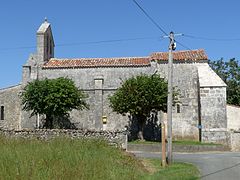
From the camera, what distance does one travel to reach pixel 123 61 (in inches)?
1789

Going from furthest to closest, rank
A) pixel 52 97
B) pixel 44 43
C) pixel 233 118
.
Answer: pixel 44 43
pixel 233 118
pixel 52 97

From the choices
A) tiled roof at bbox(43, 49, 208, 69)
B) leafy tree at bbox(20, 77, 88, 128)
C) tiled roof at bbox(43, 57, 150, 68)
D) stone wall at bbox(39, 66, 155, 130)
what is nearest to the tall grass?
leafy tree at bbox(20, 77, 88, 128)

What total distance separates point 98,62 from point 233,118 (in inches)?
623

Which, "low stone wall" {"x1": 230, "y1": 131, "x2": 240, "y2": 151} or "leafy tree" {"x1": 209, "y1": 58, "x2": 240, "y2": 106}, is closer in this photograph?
"low stone wall" {"x1": 230, "y1": 131, "x2": 240, "y2": 151}

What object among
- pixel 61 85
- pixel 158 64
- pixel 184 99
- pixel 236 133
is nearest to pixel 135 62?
pixel 158 64

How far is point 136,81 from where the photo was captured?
36406 millimetres

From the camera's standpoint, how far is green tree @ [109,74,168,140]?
3550 cm

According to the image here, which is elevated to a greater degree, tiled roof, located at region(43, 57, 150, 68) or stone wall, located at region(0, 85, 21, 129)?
tiled roof, located at region(43, 57, 150, 68)

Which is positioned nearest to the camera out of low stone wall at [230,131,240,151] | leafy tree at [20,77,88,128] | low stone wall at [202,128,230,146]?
leafy tree at [20,77,88,128]

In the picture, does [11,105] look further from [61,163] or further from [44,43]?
[61,163]

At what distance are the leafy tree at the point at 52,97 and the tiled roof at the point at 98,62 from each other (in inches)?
231

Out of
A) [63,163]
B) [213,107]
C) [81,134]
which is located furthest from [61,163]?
[213,107]

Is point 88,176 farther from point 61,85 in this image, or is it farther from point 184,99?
point 184,99

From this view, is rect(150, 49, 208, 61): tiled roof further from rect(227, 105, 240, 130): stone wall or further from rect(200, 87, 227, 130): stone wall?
rect(227, 105, 240, 130): stone wall
